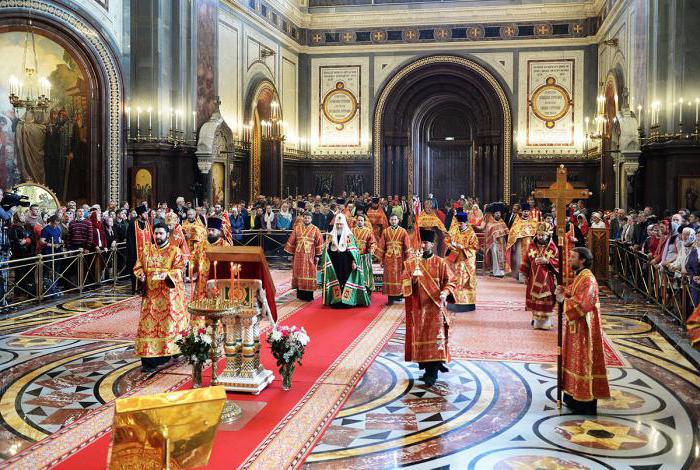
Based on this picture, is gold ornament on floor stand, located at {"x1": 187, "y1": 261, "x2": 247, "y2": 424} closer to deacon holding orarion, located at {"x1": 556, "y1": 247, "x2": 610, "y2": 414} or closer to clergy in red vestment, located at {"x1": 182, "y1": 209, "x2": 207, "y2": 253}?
deacon holding orarion, located at {"x1": 556, "y1": 247, "x2": 610, "y2": 414}

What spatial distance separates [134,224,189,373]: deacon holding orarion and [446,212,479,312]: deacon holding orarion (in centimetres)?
534

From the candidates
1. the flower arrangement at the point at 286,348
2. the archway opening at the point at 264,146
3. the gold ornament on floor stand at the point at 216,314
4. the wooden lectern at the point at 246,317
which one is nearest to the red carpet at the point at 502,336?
the flower arrangement at the point at 286,348

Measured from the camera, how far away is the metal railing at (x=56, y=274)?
12.3 meters

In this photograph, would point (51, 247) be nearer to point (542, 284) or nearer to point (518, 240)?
point (542, 284)

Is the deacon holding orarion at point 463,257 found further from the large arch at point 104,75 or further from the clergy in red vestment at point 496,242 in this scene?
the large arch at point 104,75

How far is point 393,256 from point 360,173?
16.8 metres

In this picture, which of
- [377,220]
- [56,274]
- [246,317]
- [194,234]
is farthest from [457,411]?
[377,220]

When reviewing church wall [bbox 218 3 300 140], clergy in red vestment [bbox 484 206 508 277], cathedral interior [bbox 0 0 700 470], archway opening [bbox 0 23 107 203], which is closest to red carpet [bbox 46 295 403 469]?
cathedral interior [bbox 0 0 700 470]

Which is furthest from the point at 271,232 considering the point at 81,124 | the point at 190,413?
the point at 190,413

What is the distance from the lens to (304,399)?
7359mm

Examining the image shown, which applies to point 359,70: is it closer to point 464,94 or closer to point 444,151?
point 464,94

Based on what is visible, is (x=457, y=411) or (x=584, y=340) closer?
(x=584, y=340)

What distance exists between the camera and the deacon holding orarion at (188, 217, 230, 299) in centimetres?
938

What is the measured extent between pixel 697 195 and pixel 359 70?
1575 centimetres
